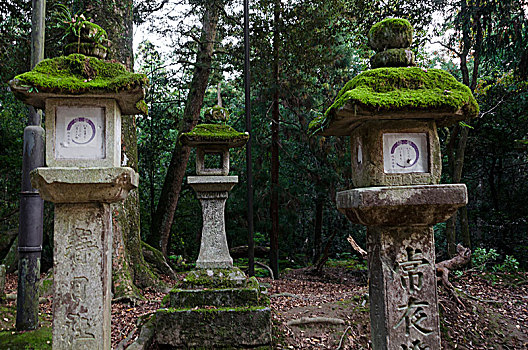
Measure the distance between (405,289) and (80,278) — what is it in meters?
2.74

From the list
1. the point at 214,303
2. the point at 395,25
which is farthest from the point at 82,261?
the point at 395,25

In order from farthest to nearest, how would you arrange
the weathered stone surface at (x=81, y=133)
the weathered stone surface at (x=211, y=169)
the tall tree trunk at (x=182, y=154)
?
the tall tree trunk at (x=182, y=154) → the weathered stone surface at (x=211, y=169) → the weathered stone surface at (x=81, y=133)

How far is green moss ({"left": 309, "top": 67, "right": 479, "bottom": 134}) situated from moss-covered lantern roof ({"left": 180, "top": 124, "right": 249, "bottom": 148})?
2581mm

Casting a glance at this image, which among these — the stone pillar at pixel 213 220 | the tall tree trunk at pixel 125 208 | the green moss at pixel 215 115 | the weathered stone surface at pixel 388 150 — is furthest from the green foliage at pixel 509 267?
the tall tree trunk at pixel 125 208

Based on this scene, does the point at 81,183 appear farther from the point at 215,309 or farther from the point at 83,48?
the point at 215,309

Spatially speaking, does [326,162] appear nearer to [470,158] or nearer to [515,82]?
[470,158]

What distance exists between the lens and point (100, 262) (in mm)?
3193

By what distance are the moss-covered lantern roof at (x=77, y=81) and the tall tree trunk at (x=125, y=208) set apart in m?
3.63

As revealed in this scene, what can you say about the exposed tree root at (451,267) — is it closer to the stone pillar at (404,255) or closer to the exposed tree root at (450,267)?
the exposed tree root at (450,267)

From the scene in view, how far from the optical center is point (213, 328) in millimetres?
4676

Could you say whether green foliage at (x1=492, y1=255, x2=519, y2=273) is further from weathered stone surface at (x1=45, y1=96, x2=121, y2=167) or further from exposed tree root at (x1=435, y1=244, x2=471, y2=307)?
weathered stone surface at (x1=45, y1=96, x2=121, y2=167)

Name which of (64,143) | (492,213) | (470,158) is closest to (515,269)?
(492,213)

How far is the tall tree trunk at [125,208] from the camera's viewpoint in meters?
6.17

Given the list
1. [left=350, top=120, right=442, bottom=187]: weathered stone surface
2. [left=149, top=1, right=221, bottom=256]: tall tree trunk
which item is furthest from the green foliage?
[left=149, top=1, right=221, bottom=256]: tall tree trunk
